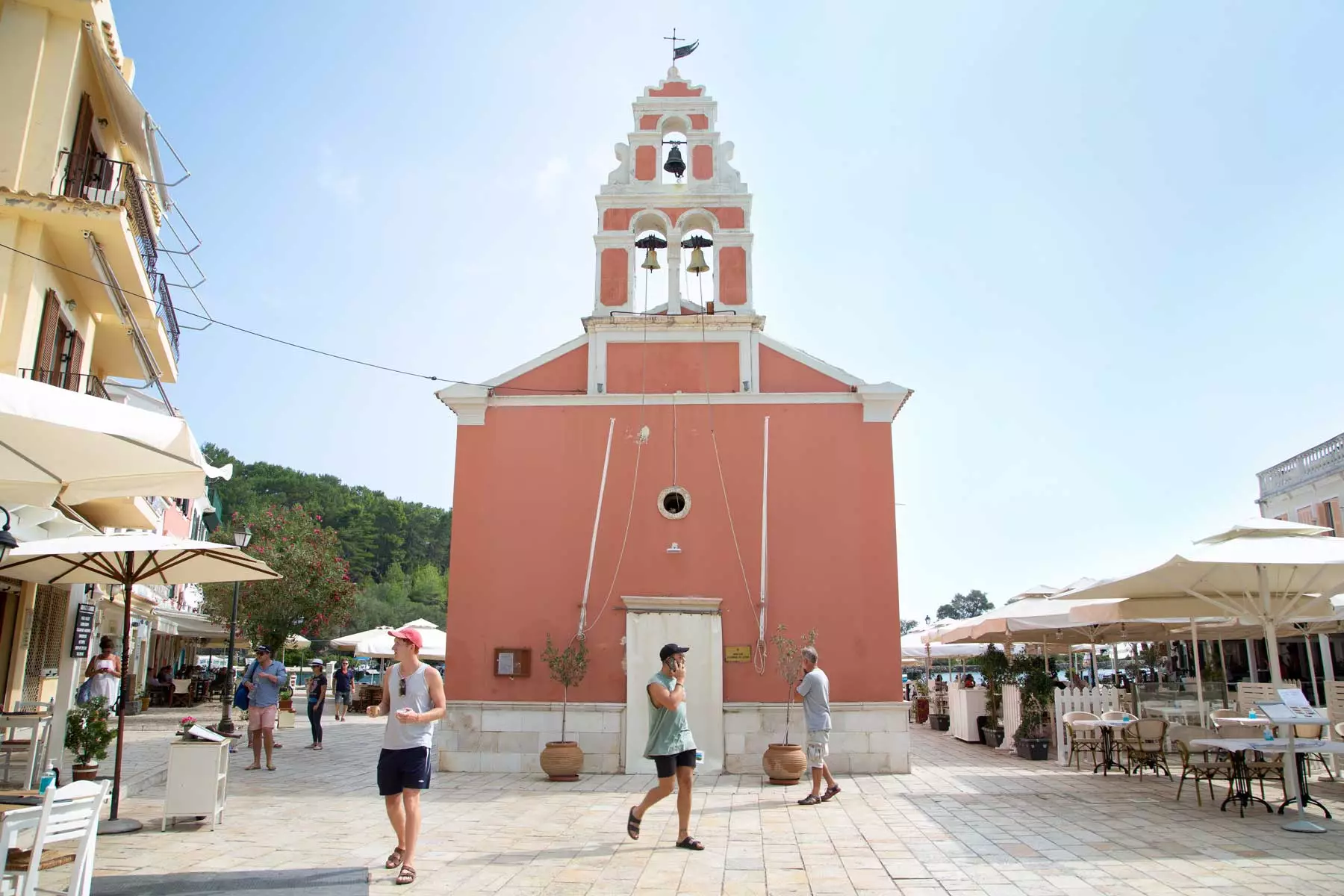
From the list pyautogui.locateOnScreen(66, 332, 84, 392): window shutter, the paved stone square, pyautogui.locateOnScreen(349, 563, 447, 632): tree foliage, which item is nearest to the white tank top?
the paved stone square

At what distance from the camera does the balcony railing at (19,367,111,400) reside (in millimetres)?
10188

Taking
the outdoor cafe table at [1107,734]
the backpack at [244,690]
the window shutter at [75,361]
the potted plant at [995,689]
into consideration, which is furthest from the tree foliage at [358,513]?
the outdoor cafe table at [1107,734]

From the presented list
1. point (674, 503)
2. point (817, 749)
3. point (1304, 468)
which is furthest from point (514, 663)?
point (1304, 468)

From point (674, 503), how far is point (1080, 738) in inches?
263

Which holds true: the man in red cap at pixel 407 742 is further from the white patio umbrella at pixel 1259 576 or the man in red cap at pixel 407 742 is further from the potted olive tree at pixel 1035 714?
the potted olive tree at pixel 1035 714

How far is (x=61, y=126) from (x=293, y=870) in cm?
907

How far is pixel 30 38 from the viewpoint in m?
10.7

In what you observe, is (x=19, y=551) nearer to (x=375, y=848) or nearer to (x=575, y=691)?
(x=375, y=848)

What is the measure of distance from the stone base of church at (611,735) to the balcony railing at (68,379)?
6355 mm

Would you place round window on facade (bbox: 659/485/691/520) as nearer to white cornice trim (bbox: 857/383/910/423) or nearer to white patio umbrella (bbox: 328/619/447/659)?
white cornice trim (bbox: 857/383/910/423)

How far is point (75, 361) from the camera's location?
494 inches

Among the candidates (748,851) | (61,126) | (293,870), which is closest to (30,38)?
(61,126)

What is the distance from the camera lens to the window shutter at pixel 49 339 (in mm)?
10855

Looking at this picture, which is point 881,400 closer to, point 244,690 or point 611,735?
point 611,735
